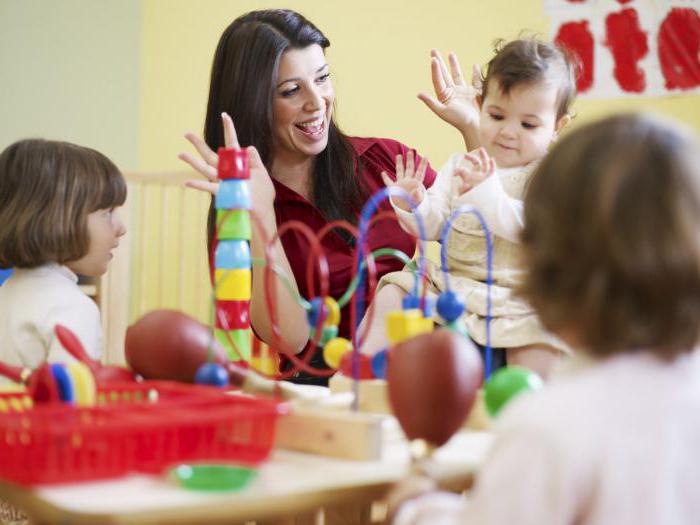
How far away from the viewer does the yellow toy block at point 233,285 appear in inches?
48.9

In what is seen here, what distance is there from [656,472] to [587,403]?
0.06 metres

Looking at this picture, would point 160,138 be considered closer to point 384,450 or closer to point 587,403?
point 384,450

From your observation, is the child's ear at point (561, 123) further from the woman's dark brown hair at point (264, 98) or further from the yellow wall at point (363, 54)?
the yellow wall at point (363, 54)

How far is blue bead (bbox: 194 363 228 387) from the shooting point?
3.15 feet

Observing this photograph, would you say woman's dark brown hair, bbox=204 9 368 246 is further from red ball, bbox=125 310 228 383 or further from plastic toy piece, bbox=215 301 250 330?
red ball, bbox=125 310 228 383

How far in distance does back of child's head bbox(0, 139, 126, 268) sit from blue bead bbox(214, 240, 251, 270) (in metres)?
0.41

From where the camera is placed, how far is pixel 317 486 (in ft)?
2.54

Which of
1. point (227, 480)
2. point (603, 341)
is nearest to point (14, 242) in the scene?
point (227, 480)

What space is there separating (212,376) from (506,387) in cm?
28

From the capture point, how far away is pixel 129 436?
778mm

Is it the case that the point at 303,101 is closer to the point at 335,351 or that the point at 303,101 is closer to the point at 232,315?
→ the point at 232,315

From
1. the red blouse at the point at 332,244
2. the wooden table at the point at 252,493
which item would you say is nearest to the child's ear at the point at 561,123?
the red blouse at the point at 332,244

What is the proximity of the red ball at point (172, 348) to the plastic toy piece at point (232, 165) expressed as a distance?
8.3 inches

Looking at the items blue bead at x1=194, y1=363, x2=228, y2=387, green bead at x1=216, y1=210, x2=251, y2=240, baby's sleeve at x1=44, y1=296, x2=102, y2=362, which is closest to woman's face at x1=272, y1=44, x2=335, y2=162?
baby's sleeve at x1=44, y1=296, x2=102, y2=362
